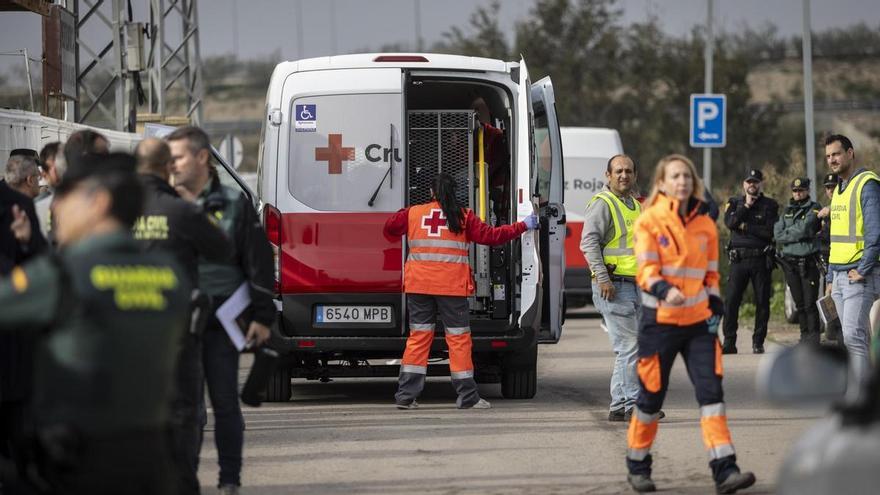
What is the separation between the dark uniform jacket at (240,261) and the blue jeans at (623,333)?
3.92 metres

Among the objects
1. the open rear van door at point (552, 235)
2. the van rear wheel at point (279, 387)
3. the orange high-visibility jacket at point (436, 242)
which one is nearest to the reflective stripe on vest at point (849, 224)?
the open rear van door at point (552, 235)

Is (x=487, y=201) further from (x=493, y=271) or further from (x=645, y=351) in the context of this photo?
(x=645, y=351)

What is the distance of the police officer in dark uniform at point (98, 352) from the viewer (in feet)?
14.9

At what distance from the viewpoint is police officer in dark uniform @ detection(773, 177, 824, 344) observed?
1666cm

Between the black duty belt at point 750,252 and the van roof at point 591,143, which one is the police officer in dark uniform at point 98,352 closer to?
the black duty belt at point 750,252

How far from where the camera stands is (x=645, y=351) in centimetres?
821

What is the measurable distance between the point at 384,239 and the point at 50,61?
18.6 feet

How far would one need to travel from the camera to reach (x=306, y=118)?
38.4ft

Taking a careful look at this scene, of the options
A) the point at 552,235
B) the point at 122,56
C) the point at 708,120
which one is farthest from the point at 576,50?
the point at 552,235

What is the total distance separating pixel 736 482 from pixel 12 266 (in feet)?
11.3

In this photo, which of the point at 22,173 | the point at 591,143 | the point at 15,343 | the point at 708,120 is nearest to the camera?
the point at 15,343

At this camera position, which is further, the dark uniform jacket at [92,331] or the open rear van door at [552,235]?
the open rear van door at [552,235]

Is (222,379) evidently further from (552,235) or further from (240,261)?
(552,235)

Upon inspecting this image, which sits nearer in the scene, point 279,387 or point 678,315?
point 678,315
